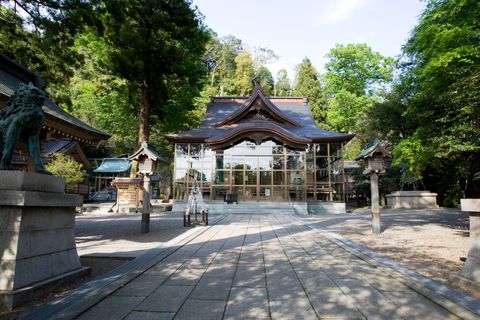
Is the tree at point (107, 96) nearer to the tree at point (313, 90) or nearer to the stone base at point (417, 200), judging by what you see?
the stone base at point (417, 200)

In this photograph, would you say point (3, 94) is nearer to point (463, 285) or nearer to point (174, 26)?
point (463, 285)

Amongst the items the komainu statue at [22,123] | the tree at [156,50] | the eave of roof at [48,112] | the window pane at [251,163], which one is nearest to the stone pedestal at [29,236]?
the komainu statue at [22,123]

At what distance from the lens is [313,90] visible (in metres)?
39.9

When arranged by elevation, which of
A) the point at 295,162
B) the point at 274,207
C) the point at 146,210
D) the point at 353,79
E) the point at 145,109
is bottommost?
the point at 274,207

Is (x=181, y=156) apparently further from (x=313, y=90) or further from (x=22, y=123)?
(x=313, y=90)

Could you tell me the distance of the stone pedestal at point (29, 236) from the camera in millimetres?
3291

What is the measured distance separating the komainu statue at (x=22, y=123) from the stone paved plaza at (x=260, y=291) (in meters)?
2.00

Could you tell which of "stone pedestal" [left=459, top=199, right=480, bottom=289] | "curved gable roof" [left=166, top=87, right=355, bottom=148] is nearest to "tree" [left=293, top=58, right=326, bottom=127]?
"curved gable roof" [left=166, top=87, right=355, bottom=148]

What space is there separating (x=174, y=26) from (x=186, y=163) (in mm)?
8351

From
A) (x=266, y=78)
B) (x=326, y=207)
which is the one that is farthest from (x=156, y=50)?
(x=266, y=78)

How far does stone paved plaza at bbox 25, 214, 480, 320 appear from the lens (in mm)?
3012

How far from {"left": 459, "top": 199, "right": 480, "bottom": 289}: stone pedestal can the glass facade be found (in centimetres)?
1540

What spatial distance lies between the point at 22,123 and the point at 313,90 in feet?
128

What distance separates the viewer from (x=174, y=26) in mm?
17328
